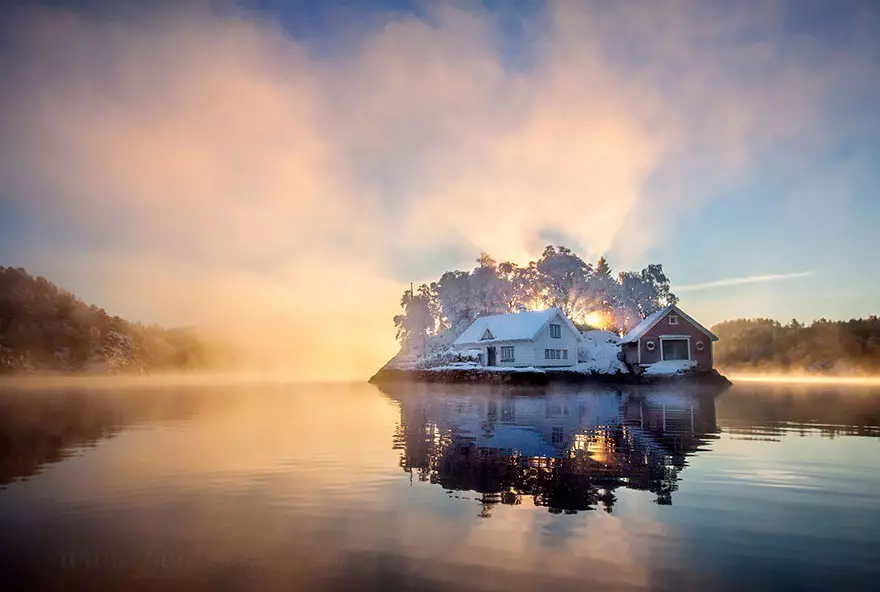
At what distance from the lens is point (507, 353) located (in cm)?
8219

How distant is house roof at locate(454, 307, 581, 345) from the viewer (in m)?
79.2

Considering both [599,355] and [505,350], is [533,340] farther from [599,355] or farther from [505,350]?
[599,355]

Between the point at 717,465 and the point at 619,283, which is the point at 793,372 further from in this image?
the point at 717,465

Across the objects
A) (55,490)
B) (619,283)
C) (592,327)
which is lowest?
(55,490)

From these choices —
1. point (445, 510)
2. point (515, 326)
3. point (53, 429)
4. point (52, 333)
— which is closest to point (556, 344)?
point (515, 326)

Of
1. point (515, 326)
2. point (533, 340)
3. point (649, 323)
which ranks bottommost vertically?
point (533, 340)

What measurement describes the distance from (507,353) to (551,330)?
23.8 ft

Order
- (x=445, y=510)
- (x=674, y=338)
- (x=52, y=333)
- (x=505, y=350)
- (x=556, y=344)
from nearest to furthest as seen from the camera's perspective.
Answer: (x=445, y=510) < (x=674, y=338) < (x=556, y=344) < (x=505, y=350) < (x=52, y=333)

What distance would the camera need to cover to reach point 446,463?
17.2 metres

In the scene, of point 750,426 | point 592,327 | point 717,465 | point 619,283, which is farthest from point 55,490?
point 619,283

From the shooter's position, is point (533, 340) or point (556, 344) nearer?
point (533, 340)

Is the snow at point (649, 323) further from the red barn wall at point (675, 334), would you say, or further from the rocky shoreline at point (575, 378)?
Answer: the rocky shoreline at point (575, 378)

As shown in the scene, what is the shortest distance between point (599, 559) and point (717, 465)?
33.1 feet

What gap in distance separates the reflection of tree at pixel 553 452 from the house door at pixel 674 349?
48652 millimetres
